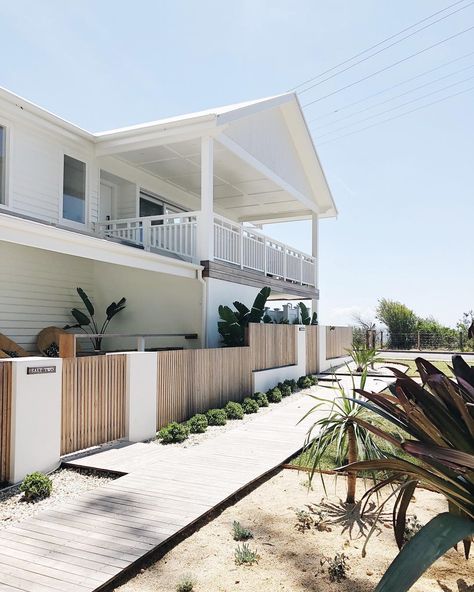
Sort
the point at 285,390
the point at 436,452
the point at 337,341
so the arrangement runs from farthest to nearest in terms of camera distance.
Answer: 1. the point at 337,341
2. the point at 285,390
3. the point at 436,452

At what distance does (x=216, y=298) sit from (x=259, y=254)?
336cm

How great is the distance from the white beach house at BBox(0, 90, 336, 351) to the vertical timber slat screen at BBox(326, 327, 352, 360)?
142 inches

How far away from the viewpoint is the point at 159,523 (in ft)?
14.3

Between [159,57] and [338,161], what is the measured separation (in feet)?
42.7

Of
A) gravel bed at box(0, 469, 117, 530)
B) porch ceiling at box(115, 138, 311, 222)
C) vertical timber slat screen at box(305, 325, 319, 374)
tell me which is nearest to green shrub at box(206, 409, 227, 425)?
gravel bed at box(0, 469, 117, 530)

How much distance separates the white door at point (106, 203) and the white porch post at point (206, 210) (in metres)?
3.30

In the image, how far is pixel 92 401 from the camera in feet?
22.3

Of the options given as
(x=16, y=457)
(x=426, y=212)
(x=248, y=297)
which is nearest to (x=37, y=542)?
(x=16, y=457)

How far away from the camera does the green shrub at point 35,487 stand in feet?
16.7

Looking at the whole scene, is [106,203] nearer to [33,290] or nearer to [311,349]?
[33,290]

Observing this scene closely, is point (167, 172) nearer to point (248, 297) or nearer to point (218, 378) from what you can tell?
point (248, 297)

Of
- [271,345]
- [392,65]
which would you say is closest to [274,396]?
[271,345]

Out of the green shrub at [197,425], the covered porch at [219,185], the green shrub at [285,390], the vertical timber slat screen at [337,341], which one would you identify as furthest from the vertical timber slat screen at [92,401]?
the vertical timber slat screen at [337,341]

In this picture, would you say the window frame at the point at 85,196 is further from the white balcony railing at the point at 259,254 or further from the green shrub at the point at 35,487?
the green shrub at the point at 35,487
